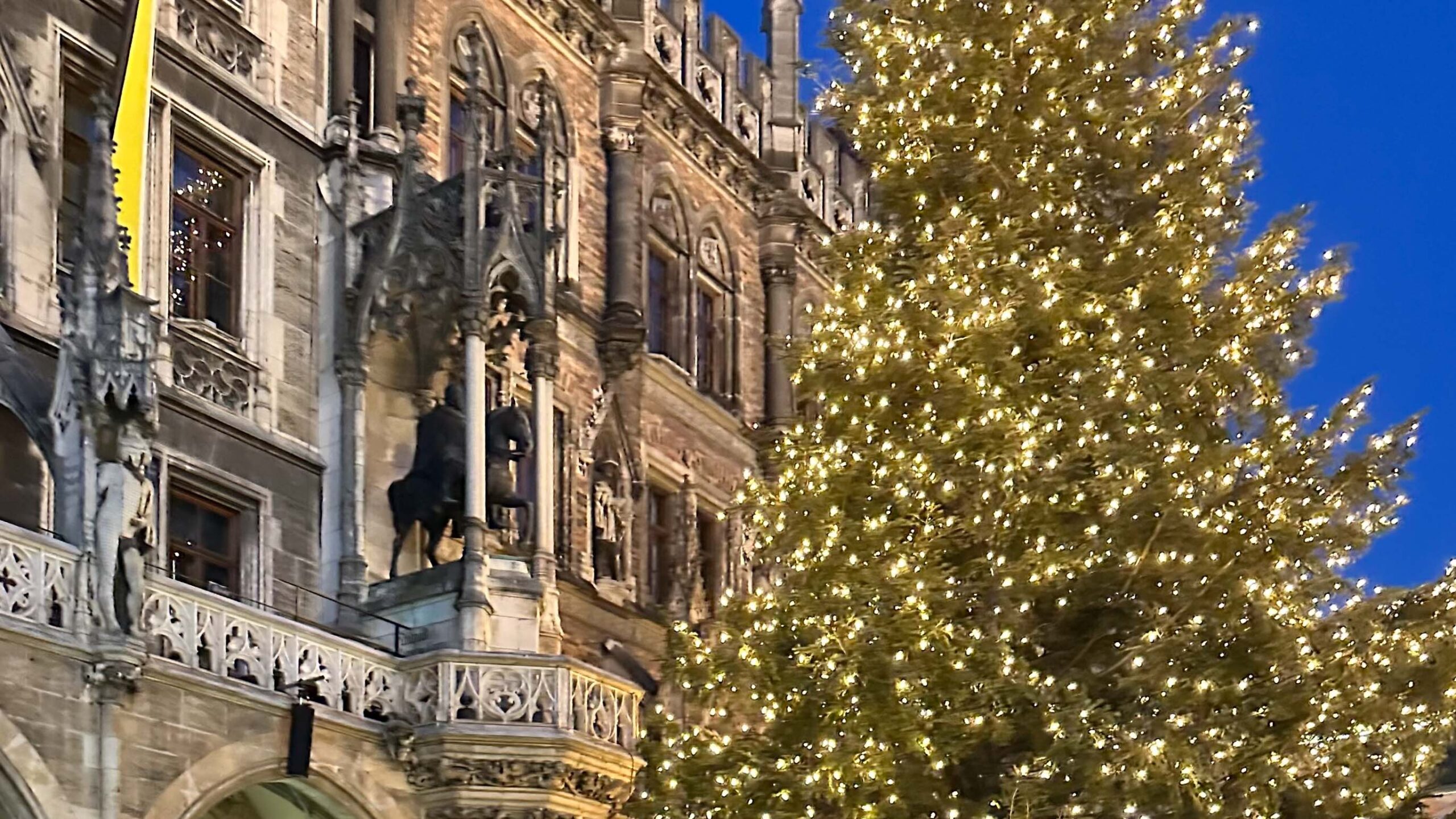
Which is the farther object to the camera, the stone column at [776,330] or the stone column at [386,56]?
the stone column at [776,330]

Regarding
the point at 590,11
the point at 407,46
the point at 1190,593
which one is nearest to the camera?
the point at 1190,593

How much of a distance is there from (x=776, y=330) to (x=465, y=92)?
7380 mm

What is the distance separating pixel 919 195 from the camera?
18641 millimetres

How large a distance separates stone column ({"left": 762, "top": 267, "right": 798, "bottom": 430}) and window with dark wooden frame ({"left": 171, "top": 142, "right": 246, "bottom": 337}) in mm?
10783

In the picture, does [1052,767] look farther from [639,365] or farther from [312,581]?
[639,365]

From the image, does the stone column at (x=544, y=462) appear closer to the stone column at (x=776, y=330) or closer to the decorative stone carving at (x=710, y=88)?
the decorative stone carving at (x=710, y=88)

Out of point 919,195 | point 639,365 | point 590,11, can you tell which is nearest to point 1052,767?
point 919,195

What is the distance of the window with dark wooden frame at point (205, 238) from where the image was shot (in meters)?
18.0

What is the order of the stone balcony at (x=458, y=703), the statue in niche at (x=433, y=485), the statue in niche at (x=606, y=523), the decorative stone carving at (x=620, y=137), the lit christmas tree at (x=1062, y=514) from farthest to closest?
the decorative stone carving at (x=620, y=137)
the statue in niche at (x=606, y=523)
the statue in niche at (x=433, y=485)
the lit christmas tree at (x=1062, y=514)
the stone balcony at (x=458, y=703)

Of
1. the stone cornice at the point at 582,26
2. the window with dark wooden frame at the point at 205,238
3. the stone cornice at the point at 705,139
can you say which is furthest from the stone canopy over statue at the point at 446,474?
the stone cornice at the point at 705,139

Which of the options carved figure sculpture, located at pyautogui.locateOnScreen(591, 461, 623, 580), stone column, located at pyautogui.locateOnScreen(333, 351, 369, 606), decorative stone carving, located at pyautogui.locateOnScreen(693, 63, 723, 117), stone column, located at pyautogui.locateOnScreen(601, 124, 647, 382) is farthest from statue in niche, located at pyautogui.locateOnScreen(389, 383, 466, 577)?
decorative stone carving, located at pyautogui.locateOnScreen(693, 63, 723, 117)

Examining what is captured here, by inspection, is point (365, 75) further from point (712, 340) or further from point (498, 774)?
point (712, 340)

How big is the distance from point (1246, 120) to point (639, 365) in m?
8.14

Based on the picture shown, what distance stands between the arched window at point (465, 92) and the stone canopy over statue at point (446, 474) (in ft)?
10.6
